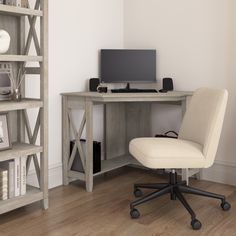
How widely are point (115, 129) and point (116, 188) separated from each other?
2.55 ft

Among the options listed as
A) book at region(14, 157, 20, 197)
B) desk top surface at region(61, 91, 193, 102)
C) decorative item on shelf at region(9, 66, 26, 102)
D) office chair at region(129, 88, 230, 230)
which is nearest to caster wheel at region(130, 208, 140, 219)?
office chair at region(129, 88, 230, 230)

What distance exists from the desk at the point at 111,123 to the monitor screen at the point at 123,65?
31cm

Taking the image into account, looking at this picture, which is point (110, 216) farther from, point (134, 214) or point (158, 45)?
point (158, 45)

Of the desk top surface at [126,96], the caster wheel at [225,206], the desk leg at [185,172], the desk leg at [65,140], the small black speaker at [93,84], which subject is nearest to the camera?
the caster wheel at [225,206]

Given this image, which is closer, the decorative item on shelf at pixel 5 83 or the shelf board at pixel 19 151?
the shelf board at pixel 19 151

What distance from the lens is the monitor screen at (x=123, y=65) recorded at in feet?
12.0

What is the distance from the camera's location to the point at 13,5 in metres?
2.53

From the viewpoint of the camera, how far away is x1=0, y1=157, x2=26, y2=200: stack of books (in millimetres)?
2590

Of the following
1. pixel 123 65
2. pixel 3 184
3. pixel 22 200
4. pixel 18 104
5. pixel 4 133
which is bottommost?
pixel 22 200

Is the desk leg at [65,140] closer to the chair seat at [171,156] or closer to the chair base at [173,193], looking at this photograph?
the chair base at [173,193]

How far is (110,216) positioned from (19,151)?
0.77 m

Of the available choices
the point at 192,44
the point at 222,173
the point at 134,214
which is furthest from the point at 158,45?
the point at 134,214

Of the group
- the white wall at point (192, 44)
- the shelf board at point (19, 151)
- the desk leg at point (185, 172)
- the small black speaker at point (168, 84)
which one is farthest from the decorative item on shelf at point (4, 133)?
the white wall at point (192, 44)

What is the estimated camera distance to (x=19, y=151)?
2578 millimetres
